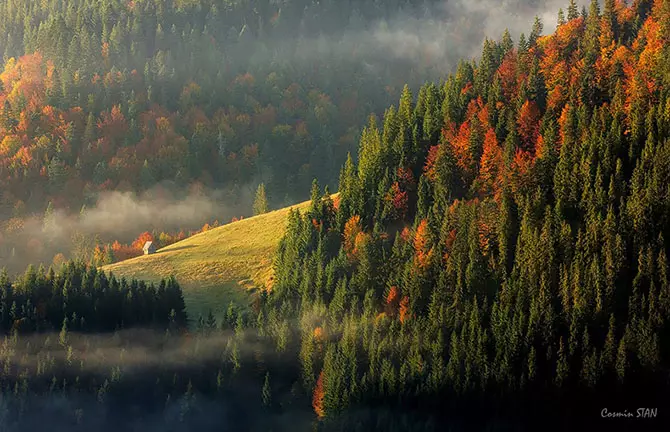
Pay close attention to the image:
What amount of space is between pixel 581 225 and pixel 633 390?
28.8m

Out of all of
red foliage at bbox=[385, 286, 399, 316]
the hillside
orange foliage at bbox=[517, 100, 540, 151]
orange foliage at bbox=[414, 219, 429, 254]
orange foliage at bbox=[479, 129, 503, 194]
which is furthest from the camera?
the hillside

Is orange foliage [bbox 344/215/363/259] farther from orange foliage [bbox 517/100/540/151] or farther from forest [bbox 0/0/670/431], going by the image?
orange foliage [bbox 517/100/540/151]

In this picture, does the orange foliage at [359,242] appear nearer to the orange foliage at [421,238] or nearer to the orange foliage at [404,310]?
the orange foliage at [421,238]

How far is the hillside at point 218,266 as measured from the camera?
554ft

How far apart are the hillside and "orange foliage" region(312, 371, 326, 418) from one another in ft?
85.9

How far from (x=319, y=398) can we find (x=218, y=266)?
151ft

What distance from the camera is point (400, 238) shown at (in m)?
161

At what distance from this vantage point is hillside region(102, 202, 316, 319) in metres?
169

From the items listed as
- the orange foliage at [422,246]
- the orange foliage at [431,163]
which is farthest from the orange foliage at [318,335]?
the orange foliage at [431,163]

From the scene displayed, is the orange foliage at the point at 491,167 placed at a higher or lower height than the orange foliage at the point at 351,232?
higher

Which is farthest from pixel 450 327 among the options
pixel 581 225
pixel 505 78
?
pixel 505 78

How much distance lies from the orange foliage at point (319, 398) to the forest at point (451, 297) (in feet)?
1.75

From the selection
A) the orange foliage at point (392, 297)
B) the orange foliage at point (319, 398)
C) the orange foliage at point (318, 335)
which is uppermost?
the orange foliage at point (392, 297)

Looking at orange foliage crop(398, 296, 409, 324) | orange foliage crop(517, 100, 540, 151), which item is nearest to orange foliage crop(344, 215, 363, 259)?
orange foliage crop(398, 296, 409, 324)
